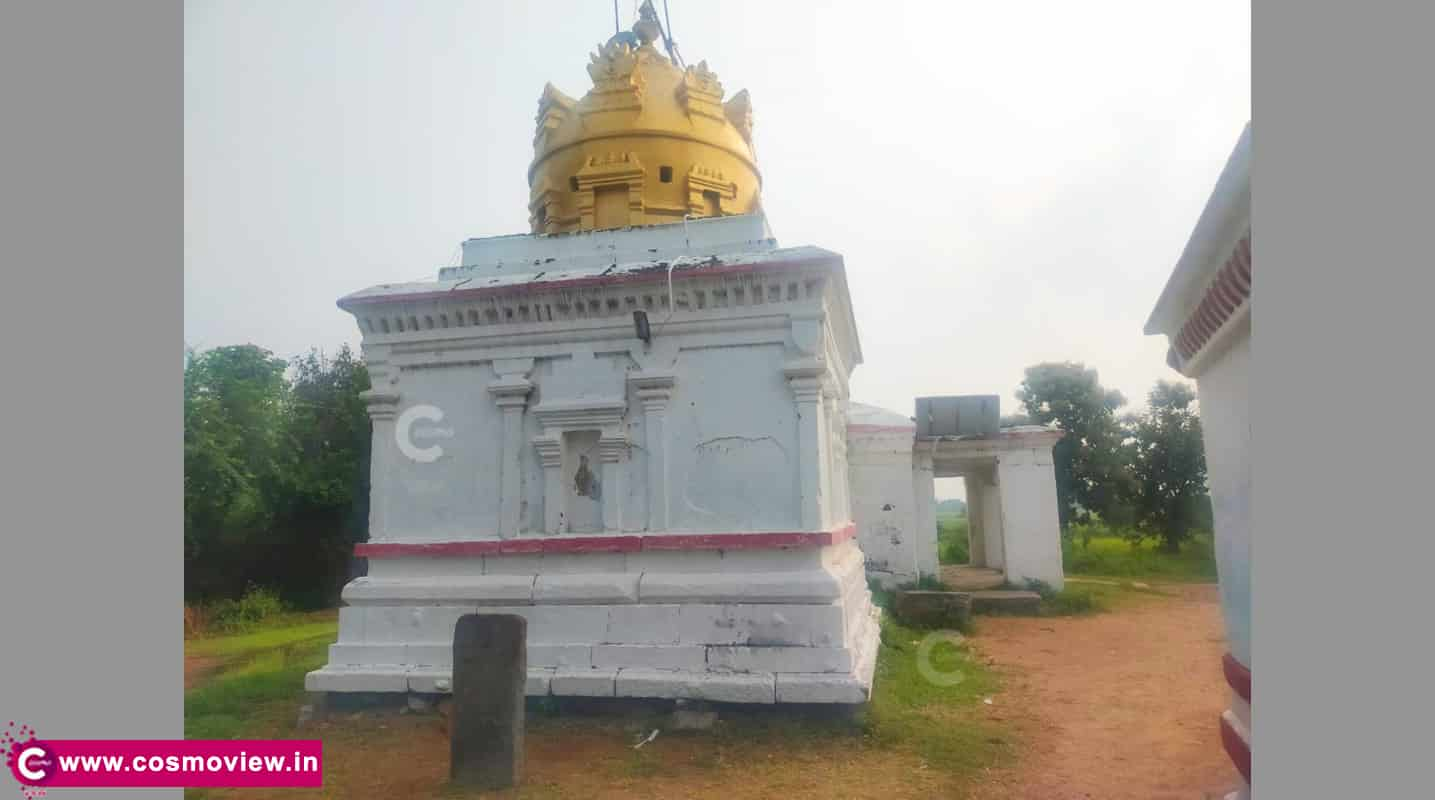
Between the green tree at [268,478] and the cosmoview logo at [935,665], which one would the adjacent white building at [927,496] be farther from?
the green tree at [268,478]

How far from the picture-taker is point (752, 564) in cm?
737

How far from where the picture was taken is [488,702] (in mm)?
5848

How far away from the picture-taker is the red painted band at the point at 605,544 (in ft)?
23.9

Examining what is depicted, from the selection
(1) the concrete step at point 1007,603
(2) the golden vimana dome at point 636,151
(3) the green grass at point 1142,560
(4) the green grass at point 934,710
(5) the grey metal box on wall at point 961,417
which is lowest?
(3) the green grass at point 1142,560

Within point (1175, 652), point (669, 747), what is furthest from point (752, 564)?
point (1175, 652)

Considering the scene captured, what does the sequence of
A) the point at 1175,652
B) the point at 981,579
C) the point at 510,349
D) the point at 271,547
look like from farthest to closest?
the point at 271,547, the point at 981,579, the point at 1175,652, the point at 510,349

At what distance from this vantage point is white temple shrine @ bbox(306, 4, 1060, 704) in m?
7.23

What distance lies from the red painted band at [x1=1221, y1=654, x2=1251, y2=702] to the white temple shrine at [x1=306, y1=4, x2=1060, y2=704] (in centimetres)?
331

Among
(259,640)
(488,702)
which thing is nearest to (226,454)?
(259,640)

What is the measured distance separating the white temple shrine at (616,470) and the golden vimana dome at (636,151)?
3.24 feet

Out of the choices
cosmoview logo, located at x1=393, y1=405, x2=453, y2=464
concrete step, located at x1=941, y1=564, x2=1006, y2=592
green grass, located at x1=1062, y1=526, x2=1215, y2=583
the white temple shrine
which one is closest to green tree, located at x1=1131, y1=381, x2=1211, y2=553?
green grass, located at x1=1062, y1=526, x2=1215, y2=583

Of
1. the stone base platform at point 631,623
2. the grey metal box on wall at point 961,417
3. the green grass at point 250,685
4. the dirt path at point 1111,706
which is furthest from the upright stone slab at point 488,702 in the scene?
the grey metal box on wall at point 961,417
